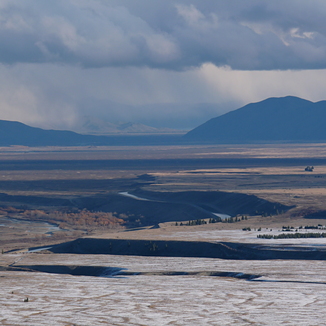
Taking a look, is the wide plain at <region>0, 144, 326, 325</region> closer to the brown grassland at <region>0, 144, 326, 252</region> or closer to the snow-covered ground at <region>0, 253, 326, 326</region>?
the snow-covered ground at <region>0, 253, 326, 326</region>

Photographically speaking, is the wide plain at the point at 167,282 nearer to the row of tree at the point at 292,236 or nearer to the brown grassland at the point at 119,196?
the brown grassland at the point at 119,196

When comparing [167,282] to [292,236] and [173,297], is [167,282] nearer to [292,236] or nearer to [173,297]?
[173,297]

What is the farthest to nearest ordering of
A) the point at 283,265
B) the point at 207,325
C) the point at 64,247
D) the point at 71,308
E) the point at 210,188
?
the point at 210,188, the point at 64,247, the point at 283,265, the point at 71,308, the point at 207,325

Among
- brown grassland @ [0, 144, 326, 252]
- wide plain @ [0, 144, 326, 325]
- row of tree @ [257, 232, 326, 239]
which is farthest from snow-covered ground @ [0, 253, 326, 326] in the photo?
brown grassland @ [0, 144, 326, 252]

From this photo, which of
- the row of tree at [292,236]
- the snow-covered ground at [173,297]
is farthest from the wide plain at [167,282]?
the row of tree at [292,236]

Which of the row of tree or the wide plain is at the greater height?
the row of tree

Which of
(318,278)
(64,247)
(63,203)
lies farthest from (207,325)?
(63,203)

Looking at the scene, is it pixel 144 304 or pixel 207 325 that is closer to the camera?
pixel 207 325

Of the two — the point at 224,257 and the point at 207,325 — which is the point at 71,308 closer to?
the point at 207,325
